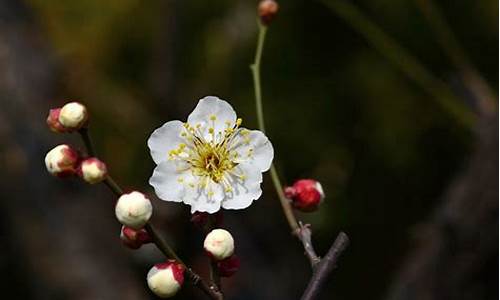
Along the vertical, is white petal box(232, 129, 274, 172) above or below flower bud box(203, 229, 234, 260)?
above

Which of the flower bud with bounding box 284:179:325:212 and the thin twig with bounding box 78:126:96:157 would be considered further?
the flower bud with bounding box 284:179:325:212

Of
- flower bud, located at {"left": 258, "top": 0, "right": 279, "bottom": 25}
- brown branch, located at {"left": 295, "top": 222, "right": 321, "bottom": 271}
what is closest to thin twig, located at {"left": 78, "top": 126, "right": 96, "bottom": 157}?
brown branch, located at {"left": 295, "top": 222, "right": 321, "bottom": 271}

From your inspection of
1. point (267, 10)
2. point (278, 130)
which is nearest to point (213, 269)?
point (267, 10)

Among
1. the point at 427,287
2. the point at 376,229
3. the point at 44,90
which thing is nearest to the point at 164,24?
the point at 44,90

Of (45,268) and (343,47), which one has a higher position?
(343,47)

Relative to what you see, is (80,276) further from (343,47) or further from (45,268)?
(343,47)

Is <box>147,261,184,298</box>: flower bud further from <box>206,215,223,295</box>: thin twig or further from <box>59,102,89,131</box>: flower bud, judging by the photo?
<box>59,102,89,131</box>: flower bud
